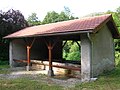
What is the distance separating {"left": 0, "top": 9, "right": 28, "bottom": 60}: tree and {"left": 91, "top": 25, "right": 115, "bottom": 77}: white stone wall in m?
11.2

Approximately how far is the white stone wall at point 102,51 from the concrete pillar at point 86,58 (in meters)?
0.23

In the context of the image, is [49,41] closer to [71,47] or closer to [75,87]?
[75,87]

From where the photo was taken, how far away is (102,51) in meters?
11.9

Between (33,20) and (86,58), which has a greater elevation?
(33,20)

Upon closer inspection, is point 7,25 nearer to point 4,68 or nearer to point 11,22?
point 11,22

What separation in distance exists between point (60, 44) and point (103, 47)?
8303mm

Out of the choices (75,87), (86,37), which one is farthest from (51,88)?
(86,37)

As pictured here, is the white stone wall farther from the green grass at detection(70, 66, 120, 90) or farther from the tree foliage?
the tree foliage

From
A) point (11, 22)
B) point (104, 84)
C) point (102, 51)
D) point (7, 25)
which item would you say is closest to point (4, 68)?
point (7, 25)

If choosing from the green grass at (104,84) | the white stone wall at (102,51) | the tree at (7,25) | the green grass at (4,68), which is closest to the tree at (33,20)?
the tree at (7,25)

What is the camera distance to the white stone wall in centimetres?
1113

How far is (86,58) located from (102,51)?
1395 millimetres

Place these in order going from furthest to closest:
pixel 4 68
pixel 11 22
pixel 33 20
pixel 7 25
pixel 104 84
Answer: pixel 33 20, pixel 11 22, pixel 7 25, pixel 4 68, pixel 104 84

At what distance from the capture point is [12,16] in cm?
2158
